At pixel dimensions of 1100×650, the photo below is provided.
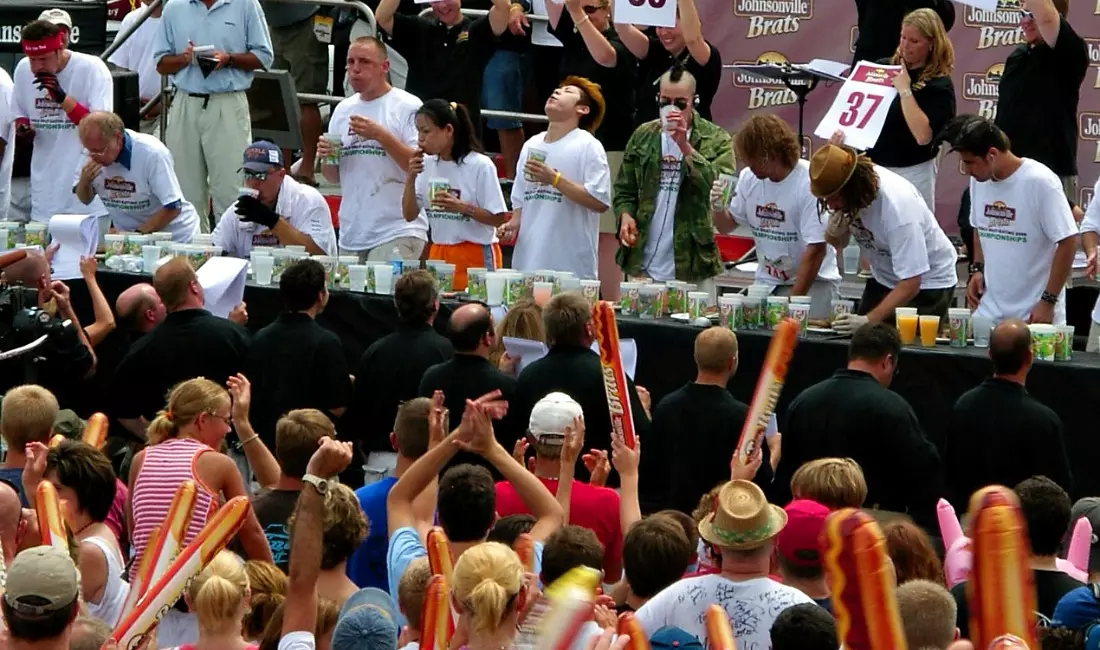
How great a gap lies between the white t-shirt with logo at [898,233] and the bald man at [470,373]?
1852 mm

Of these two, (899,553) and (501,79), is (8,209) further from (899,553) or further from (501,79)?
(899,553)

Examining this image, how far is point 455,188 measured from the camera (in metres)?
10.6

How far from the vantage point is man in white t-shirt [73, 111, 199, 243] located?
36.3 ft

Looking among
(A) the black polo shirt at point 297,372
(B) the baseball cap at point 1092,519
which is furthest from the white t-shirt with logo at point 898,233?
(A) the black polo shirt at point 297,372

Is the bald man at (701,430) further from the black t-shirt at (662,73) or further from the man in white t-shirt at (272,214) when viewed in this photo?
the black t-shirt at (662,73)

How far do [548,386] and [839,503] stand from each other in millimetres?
1983

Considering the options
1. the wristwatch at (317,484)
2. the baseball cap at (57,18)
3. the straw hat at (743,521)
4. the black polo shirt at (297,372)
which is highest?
the baseball cap at (57,18)

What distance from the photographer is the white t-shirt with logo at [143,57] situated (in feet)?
47.9

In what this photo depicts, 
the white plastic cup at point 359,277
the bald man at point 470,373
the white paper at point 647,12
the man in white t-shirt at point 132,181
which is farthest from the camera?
the man in white t-shirt at point 132,181

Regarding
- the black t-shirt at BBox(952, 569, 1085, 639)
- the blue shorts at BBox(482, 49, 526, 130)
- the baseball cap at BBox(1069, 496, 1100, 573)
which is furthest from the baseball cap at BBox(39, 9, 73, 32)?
the black t-shirt at BBox(952, 569, 1085, 639)

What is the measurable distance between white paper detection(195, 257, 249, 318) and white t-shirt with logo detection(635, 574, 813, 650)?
4.81m

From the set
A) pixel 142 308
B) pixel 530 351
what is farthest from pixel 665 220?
pixel 142 308

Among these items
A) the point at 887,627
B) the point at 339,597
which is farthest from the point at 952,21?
the point at 887,627

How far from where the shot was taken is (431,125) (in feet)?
34.5
